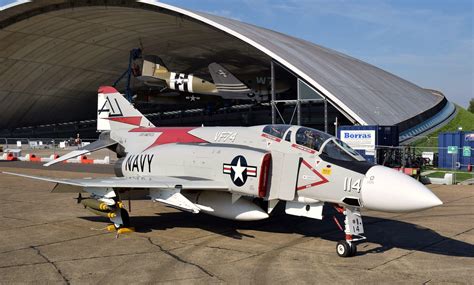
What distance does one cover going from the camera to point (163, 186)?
9.53 metres

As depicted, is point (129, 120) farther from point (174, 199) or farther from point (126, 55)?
point (126, 55)

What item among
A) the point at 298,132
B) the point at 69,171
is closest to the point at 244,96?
the point at 69,171

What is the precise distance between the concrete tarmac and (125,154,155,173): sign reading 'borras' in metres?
1.32

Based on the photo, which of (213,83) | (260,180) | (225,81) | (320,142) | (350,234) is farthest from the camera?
(213,83)

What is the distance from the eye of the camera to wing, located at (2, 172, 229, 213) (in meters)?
9.48

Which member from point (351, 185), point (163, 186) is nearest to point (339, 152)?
point (351, 185)

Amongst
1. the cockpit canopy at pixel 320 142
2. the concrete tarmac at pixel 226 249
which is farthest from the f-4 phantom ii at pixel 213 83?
the cockpit canopy at pixel 320 142

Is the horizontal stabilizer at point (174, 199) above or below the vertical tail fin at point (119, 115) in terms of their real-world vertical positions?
below

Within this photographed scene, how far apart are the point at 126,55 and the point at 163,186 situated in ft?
124

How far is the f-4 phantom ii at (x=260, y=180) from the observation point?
798 cm

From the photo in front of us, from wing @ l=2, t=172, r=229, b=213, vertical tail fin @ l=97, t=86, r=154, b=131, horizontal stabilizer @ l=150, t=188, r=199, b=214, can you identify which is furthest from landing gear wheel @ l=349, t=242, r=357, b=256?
vertical tail fin @ l=97, t=86, r=154, b=131

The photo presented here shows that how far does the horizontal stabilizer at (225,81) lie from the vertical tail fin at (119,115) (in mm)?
18428

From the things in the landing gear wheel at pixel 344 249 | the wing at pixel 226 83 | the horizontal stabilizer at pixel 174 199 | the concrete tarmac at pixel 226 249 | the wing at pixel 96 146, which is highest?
the wing at pixel 226 83

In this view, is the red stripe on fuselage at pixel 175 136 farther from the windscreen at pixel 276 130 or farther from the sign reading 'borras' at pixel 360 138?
the sign reading 'borras' at pixel 360 138
